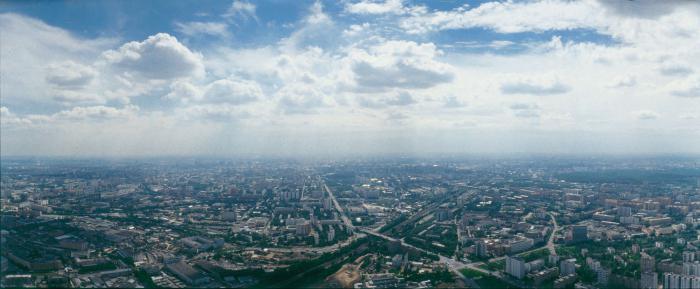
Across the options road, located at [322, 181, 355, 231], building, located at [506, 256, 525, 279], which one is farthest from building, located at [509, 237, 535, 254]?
road, located at [322, 181, 355, 231]

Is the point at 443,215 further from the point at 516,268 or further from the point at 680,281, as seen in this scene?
the point at 680,281

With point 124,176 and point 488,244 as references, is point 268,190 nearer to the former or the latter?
point 124,176

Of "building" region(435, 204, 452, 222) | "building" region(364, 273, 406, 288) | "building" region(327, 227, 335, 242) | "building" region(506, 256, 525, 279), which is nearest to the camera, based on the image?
"building" region(364, 273, 406, 288)

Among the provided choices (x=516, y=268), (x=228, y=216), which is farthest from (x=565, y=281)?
(x=228, y=216)

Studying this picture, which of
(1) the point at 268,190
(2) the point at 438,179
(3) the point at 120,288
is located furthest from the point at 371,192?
(3) the point at 120,288

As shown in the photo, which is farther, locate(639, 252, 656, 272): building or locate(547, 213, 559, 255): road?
locate(547, 213, 559, 255): road

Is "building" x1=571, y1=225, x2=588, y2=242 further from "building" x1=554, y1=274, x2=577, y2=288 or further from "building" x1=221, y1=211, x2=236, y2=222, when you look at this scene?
"building" x1=221, y1=211, x2=236, y2=222
